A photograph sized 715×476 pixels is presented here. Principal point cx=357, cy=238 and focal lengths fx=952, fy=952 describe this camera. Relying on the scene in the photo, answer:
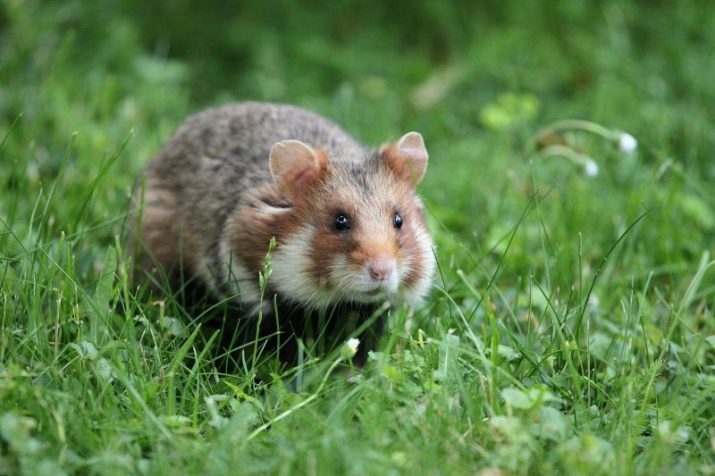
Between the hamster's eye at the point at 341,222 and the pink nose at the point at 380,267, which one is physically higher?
the hamster's eye at the point at 341,222

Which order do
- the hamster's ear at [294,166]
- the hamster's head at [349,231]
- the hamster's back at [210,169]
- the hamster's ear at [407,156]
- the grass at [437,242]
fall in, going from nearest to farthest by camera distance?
the grass at [437,242] → the hamster's head at [349,231] → the hamster's ear at [294,166] → the hamster's ear at [407,156] → the hamster's back at [210,169]

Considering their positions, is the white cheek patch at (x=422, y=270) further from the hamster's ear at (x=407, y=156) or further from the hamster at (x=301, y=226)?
the hamster's ear at (x=407, y=156)

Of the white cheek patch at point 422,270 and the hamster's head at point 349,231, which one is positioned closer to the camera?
the hamster's head at point 349,231

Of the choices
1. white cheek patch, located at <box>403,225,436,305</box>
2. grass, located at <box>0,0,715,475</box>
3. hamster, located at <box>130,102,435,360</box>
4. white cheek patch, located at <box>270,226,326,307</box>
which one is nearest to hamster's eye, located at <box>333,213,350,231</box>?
hamster, located at <box>130,102,435,360</box>

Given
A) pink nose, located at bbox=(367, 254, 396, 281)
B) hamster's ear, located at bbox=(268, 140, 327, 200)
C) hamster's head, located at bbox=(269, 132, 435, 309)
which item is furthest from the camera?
hamster's ear, located at bbox=(268, 140, 327, 200)

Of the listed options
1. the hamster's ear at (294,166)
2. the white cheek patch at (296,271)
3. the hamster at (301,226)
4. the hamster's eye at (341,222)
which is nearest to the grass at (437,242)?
the hamster at (301,226)

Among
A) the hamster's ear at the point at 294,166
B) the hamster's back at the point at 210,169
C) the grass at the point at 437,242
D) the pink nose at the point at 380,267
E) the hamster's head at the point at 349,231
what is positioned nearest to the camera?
the grass at the point at 437,242

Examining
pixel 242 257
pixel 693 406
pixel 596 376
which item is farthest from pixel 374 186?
pixel 693 406

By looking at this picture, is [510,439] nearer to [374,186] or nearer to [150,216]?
[374,186]

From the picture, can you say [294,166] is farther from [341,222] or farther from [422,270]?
[422,270]

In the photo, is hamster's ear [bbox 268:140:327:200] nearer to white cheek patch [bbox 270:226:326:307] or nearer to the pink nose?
white cheek patch [bbox 270:226:326:307]

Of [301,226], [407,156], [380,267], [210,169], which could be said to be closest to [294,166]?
[301,226]
